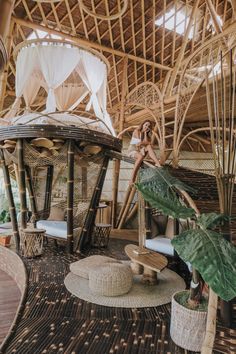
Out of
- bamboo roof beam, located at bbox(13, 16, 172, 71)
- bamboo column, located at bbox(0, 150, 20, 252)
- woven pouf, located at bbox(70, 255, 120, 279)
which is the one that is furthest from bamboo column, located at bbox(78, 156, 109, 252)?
bamboo roof beam, located at bbox(13, 16, 172, 71)

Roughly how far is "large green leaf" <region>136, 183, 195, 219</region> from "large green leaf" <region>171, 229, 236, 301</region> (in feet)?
0.46

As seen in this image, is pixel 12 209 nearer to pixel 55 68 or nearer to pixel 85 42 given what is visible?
pixel 55 68

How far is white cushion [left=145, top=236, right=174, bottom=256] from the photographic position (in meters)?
3.51

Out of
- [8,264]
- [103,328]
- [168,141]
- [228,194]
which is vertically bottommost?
[8,264]

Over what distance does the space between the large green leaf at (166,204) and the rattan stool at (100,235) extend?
300 centimetres

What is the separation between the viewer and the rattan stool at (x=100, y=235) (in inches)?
179

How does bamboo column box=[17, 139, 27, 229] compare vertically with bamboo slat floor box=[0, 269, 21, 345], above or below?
above

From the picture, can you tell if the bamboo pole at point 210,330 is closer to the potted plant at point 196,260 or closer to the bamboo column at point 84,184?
the potted plant at point 196,260

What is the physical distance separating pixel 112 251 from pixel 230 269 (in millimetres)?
3284

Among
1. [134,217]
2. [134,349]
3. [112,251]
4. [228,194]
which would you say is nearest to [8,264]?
[112,251]

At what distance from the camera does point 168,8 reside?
7629 mm

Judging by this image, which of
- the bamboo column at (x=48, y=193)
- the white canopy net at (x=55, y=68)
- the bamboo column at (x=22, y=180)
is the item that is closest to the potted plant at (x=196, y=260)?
the bamboo column at (x=22, y=180)

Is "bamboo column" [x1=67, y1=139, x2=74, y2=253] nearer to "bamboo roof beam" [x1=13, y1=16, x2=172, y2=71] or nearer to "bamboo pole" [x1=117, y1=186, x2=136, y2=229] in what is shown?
"bamboo pole" [x1=117, y1=186, x2=136, y2=229]

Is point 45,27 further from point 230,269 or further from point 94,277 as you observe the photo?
point 230,269
